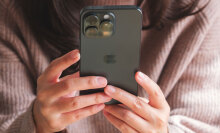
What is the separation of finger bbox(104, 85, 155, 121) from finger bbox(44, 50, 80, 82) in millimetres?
94

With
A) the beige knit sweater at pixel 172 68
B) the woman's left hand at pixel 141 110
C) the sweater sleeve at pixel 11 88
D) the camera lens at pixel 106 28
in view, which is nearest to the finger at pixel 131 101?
the woman's left hand at pixel 141 110

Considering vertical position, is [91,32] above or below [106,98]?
A: above

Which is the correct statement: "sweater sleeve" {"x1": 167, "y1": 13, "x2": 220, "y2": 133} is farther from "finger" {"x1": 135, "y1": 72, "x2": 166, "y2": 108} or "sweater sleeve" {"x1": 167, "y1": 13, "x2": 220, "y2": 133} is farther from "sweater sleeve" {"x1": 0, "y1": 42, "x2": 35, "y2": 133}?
"sweater sleeve" {"x1": 0, "y1": 42, "x2": 35, "y2": 133}

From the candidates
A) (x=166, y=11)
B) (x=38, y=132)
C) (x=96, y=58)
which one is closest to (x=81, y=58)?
(x=96, y=58)

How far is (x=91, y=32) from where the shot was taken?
0.50m

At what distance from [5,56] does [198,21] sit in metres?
0.62

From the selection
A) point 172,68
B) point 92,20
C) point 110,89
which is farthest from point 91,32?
point 172,68

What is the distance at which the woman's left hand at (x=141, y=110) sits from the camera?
0.53 metres

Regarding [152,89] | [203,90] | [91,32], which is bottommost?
[203,90]

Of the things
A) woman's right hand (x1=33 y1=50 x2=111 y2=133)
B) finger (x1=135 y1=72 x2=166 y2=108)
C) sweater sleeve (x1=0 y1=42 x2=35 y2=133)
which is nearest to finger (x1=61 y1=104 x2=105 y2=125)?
woman's right hand (x1=33 y1=50 x2=111 y2=133)

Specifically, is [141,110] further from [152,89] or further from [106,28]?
[106,28]

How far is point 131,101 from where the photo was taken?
54cm

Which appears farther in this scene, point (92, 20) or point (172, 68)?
point (172, 68)

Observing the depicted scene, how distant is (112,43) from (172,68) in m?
0.35
